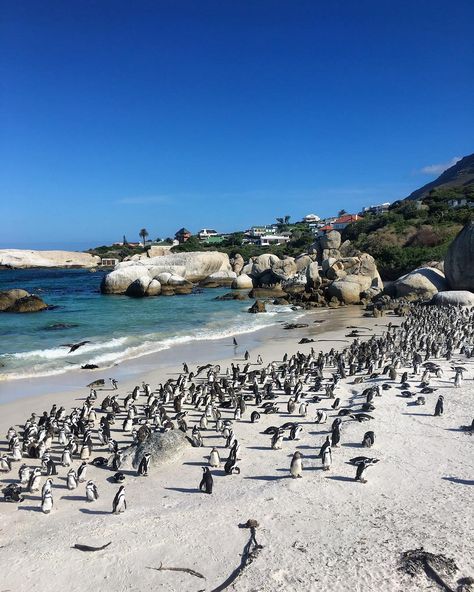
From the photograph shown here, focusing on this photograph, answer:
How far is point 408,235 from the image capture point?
5622cm

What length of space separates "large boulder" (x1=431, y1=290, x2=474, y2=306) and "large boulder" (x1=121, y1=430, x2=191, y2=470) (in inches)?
993

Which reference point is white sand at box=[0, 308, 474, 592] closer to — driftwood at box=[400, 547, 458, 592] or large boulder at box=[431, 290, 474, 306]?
driftwood at box=[400, 547, 458, 592]

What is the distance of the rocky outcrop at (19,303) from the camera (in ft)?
124

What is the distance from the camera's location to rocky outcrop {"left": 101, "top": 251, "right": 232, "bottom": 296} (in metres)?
51.0

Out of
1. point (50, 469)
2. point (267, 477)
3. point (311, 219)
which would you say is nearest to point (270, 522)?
point (267, 477)

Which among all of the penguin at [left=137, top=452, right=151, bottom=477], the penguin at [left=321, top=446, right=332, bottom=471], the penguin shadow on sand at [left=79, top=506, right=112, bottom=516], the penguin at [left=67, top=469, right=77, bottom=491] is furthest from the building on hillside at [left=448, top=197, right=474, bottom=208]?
the penguin shadow on sand at [left=79, top=506, right=112, bottom=516]

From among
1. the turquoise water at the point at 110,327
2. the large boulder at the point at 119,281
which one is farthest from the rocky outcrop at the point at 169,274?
the turquoise water at the point at 110,327

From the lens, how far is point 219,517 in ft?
25.6

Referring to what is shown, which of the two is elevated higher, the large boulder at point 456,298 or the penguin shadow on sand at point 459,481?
the large boulder at point 456,298

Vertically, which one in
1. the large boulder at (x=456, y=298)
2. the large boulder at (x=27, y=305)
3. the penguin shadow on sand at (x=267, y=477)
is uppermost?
the large boulder at (x=27, y=305)

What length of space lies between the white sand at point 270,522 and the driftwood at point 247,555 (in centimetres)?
9

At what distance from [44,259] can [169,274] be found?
71042 mm

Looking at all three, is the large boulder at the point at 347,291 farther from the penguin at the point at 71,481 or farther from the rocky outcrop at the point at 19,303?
the penguin at the point at 71,481

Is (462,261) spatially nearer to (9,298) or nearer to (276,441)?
(276,441)
